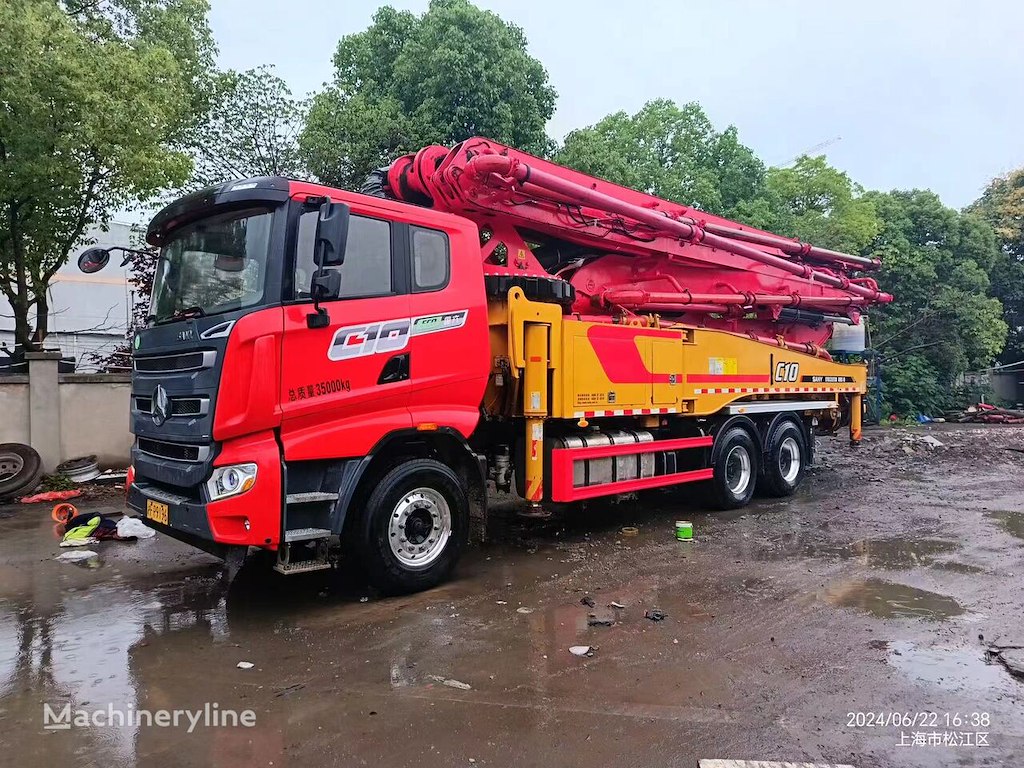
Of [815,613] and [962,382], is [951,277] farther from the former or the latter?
[815,613]

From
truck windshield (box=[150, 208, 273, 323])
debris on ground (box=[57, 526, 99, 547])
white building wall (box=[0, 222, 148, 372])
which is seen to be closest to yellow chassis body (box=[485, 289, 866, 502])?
truck windshield (box=[150, 208, 273, 323])

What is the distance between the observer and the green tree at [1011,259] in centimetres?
2723

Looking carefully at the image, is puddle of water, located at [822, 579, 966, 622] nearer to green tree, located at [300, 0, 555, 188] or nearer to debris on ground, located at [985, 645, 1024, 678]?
debris on ground, located at [985, 645, 1024, 678]

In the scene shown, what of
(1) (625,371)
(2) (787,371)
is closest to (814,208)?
(2) (787,371)

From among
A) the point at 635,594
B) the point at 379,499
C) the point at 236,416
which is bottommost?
the point at 635,594

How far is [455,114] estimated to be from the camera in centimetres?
1460

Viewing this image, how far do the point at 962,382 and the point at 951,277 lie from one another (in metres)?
4.91

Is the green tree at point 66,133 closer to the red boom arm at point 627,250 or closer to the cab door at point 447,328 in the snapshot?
the red boom arm at point 627,250

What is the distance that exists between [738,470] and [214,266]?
655 cm

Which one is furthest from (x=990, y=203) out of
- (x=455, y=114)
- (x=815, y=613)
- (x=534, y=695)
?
(x=534, y=695)

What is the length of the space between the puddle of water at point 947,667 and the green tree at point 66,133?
9814 mm

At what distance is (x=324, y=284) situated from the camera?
4.52m

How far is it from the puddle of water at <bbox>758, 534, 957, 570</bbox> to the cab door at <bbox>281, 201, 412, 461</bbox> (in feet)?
12.5

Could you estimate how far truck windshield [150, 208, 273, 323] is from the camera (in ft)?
14.9
